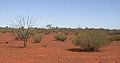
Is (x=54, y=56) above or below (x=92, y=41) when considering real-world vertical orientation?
below

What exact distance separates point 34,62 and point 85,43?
10.7 m

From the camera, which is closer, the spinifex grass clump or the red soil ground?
the red soil ground

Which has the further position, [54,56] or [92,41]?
[92,41]

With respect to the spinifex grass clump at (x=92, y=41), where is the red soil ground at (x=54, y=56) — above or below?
below

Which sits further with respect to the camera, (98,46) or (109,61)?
(98,46)

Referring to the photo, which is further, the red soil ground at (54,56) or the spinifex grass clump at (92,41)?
the spinifex grass clump at (92,41)

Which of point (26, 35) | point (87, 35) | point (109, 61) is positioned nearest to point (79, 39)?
point (87, 35)

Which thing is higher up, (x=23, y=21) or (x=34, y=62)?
(x=23, y=21)

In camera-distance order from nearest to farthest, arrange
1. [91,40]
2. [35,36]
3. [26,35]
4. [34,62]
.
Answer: [34,62] < [91,40] < [26,35] < [35,36]

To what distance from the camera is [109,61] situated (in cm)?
1745

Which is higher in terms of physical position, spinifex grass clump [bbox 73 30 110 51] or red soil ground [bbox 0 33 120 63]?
spinifex grass clump [bbox 73 30 110 51]

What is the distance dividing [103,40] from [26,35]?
9399 millimetres

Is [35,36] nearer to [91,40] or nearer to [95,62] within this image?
[91,40]

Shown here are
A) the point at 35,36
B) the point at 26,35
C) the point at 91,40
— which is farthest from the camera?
the point at 35,36
